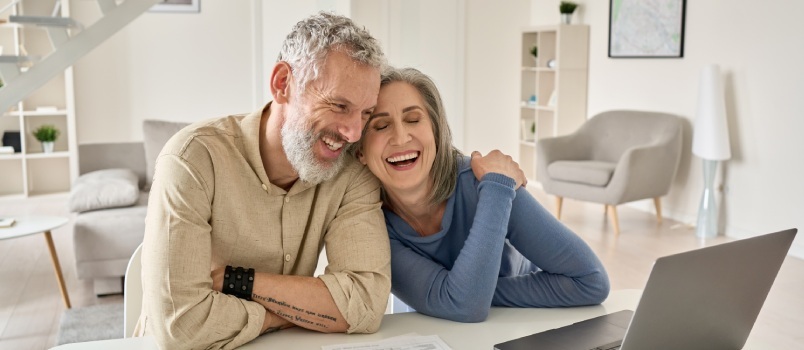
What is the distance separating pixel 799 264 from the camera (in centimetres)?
507

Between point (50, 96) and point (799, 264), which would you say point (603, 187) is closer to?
point (799, 264)

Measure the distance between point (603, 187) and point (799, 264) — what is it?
1.47 metres

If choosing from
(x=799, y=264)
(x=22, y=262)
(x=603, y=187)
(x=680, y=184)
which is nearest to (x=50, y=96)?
(x=22, y=262)

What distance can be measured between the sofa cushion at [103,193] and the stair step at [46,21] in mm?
961

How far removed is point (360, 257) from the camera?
5.67ft

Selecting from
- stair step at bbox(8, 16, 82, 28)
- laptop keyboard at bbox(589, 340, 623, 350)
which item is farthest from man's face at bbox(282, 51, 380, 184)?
stair step at bbox(8, 16, 82, 28)

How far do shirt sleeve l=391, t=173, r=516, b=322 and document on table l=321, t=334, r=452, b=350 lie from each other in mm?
117

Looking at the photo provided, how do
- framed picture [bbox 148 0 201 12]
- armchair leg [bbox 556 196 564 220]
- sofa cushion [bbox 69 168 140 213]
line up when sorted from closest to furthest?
sofa cushion [bbox 69 168 140 213] → armchair leg [bbox 556 196 564 220] → framed picture [bbox 148 0 201 12]

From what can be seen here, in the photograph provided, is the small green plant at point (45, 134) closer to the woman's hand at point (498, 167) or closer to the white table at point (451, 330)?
the white table at point (451, 330)

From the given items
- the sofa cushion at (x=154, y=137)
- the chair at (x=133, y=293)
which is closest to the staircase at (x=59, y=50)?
the sofa cushion at (x=154, y=137)

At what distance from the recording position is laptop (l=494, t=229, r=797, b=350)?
1.28m

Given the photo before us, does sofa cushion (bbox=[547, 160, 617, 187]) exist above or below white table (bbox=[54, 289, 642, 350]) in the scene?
below

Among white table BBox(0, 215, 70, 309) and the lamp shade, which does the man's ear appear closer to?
white table BBox(0, 215, 70, 309)

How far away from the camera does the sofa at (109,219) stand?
4.28 meters
